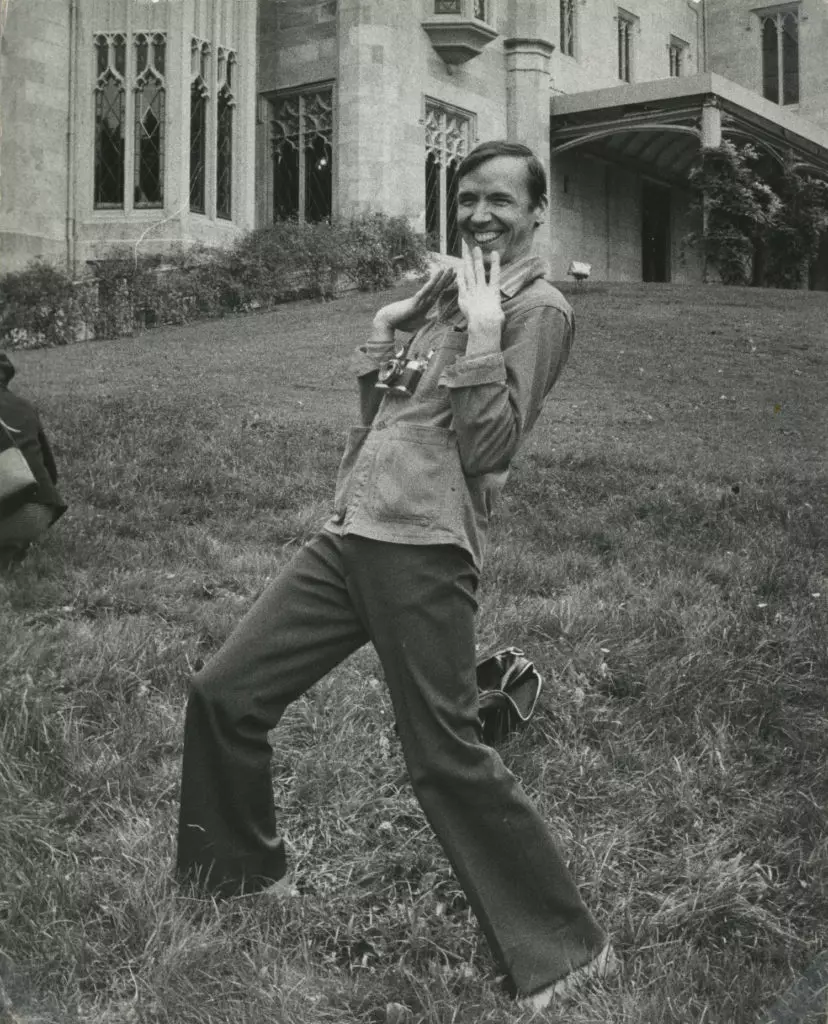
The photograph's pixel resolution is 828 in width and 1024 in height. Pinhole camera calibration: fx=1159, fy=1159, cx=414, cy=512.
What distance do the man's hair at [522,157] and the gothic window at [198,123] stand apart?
1665cm

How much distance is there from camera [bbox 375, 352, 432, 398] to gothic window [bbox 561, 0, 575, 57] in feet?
79.2

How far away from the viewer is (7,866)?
351 cm

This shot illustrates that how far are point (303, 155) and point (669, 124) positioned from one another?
6.76m

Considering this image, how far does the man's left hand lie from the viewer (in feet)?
9.14

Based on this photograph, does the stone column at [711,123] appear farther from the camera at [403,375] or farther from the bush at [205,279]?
the camera at [403,375]

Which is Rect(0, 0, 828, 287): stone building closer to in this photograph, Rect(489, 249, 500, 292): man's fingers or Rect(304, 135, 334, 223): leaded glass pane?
Rect(304, 135, 334, 223): leaded glass pane

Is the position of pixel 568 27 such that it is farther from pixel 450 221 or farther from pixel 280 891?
pixel 280 891

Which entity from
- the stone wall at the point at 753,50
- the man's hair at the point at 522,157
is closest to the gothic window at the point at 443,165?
the stone wall at the point at 753,50

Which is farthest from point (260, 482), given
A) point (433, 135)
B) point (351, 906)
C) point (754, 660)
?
point (433, 135)

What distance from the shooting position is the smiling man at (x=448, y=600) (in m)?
2.85

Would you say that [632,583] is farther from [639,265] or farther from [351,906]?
[639,265]

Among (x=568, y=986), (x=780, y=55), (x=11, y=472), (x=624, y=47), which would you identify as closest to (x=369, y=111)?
(x=624, y=47)

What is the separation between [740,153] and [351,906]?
20468mm

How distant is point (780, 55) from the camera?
2933 cm
